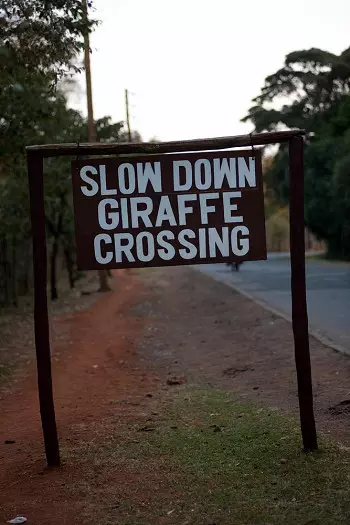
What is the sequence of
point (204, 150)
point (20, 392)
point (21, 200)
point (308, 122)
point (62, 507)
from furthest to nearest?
point (308, 122) < point (21, 200) < point (20, 392) < point (204, 150) < point (62, 507)

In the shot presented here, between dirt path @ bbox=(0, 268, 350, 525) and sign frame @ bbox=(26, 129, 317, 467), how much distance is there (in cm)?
51

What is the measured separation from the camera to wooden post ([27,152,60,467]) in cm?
581

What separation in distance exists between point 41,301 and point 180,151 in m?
1.65

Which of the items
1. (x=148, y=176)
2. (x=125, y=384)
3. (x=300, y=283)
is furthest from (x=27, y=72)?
(x=300, y=283)

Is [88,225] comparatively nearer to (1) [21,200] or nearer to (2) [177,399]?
(2) [177,399]

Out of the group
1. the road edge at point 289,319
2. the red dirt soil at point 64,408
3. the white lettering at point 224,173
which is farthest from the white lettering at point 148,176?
the road edge at point 289,319

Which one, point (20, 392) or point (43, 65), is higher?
point (43, 65)

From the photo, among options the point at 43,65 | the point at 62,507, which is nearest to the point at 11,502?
the point at 62,507

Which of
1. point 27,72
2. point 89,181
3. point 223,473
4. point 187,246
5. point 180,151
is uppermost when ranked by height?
point 27,72

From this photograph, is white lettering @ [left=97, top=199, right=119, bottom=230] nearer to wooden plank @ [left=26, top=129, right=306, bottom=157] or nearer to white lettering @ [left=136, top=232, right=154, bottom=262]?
white lettering @ [left=136, top=232, right=154, bottom=262]

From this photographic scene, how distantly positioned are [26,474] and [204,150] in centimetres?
297

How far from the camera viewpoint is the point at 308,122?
48.5 m

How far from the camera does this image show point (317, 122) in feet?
158

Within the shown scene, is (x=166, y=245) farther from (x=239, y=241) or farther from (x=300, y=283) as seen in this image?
(x=300, y=283)
